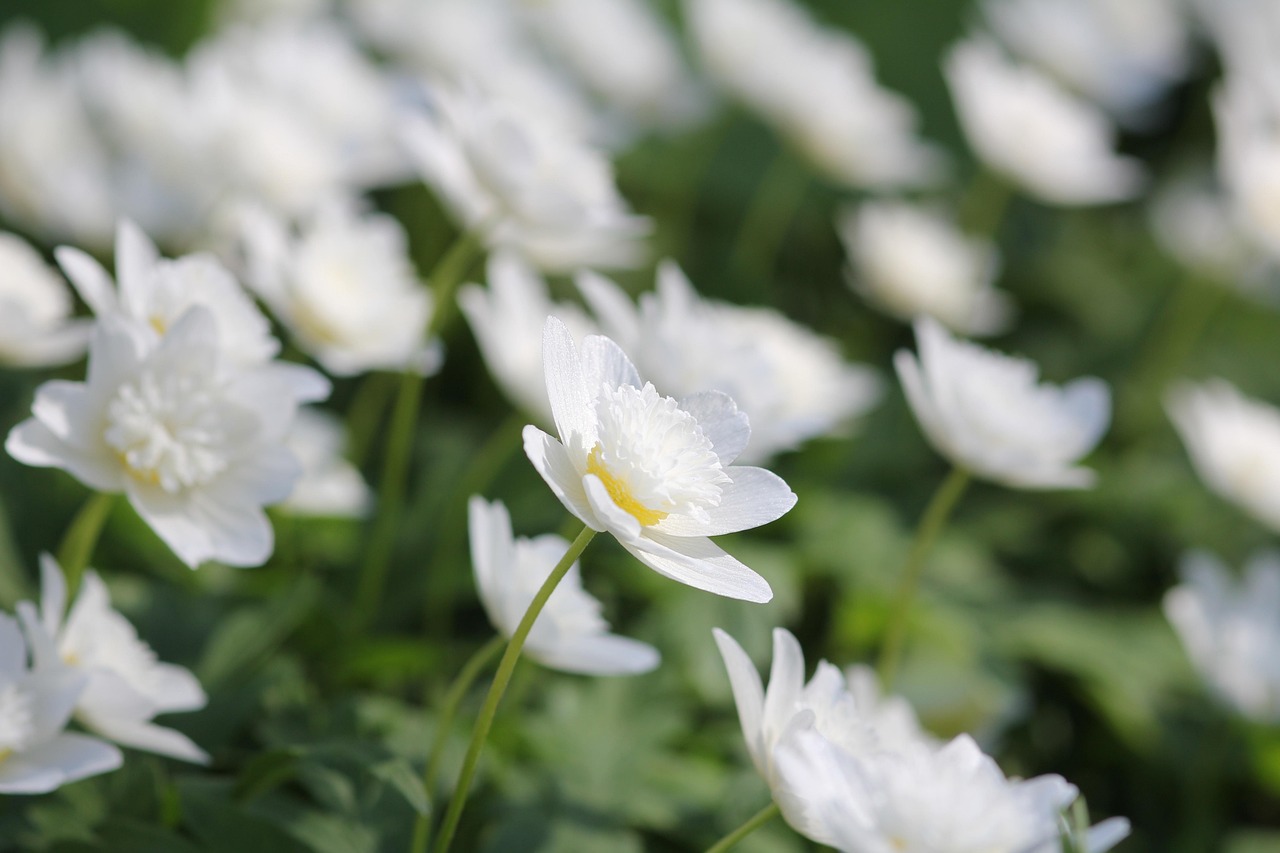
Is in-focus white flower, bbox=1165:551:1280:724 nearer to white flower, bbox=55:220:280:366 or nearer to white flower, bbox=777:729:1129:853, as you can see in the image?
white flower, bbox=777:729:1129:853

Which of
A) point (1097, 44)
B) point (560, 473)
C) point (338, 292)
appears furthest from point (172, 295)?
point (1097, 44)

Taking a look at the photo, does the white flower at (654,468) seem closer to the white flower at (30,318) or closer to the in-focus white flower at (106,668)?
the in-focus white flower at (106,668)

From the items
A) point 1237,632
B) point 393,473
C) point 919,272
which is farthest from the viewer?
point 919,272

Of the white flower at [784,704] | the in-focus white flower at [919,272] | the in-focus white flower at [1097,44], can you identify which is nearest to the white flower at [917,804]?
the white flower at [784,704]

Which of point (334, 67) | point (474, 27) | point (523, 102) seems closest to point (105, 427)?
point (334, 67)

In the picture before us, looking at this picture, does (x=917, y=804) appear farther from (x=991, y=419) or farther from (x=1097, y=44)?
(x=1097, y=44)

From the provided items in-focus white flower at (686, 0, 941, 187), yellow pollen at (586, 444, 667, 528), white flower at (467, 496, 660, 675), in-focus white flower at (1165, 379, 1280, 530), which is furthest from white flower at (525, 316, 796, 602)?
in-focus white flower at (686, 0, 941, 187)
